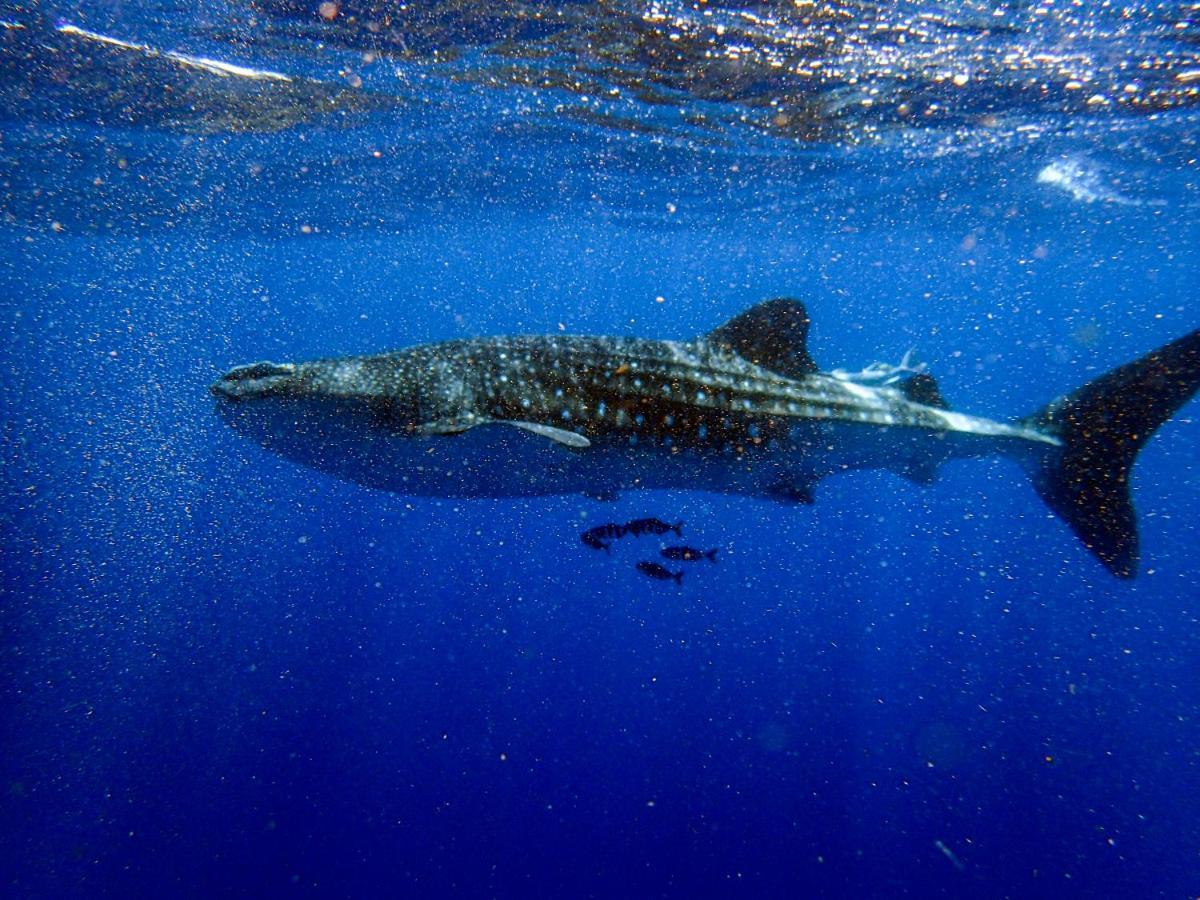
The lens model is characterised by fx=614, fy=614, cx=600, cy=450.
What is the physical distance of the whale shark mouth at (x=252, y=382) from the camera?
14.5 ft

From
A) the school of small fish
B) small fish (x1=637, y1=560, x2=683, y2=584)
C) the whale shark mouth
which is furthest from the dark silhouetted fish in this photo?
the whale shark mouth

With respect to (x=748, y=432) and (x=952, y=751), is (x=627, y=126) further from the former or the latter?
(x=952, y=751)

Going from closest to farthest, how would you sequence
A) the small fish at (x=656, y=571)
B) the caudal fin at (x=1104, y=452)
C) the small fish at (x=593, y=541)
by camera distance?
the caudal fin at (x=1104, y=452) < the small fish at (x=593, y=541) < the small fish at (x=656, y=571)

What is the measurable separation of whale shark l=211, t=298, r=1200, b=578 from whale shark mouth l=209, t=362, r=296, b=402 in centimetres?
1

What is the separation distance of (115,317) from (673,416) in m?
99.4

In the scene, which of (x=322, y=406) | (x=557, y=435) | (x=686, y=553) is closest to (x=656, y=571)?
(x=686, y=553)

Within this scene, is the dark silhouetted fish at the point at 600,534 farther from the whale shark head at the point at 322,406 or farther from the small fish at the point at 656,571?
the whale shark head at the point at 322,406

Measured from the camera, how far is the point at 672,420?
19.5ft

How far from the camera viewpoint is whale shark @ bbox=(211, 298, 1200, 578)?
502cm

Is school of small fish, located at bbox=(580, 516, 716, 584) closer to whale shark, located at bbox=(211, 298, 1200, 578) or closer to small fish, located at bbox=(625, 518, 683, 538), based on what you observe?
small fish, located at bbox=(625, 518, 683, 538)

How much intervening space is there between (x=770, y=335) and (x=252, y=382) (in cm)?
485

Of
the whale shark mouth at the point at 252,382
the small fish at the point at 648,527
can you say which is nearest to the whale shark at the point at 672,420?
the whale shark mouth at the point at 252,382

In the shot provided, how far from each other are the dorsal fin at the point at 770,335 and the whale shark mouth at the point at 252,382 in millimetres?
4088

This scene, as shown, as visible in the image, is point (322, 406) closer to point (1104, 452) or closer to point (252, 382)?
point (252, 382)
